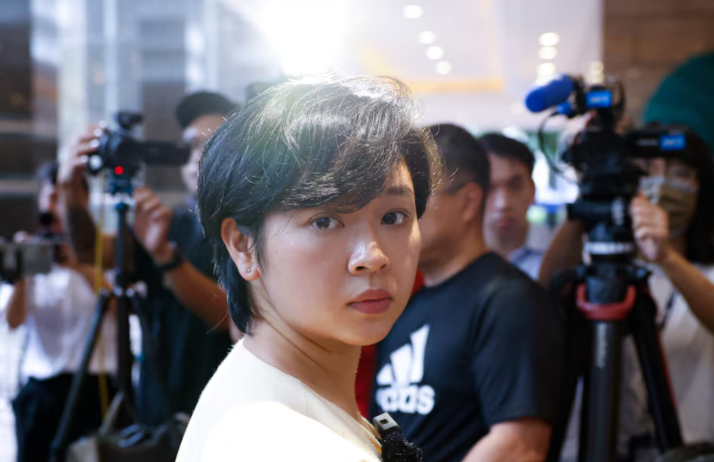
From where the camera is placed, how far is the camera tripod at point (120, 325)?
5.68ft

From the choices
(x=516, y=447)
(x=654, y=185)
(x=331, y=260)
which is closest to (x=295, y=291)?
(x=331, y=260)

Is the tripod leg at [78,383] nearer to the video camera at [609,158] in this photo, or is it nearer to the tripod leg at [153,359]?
the tripod leg at [153,359]

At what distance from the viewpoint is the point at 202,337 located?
75.1 inches

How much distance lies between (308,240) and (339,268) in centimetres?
3

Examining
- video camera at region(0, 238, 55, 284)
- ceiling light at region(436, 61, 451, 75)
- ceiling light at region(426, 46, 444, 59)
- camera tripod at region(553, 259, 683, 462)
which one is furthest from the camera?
ceiling light at region(436, 61, 451, 75)

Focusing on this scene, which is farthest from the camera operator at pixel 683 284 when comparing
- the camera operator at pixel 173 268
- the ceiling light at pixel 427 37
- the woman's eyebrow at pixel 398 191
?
the ceiling light at pixel 427 37

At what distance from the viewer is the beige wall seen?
2.42 m

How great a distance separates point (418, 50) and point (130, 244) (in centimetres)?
175

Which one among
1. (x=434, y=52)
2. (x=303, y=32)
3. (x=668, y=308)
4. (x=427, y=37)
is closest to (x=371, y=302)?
(x=668, y=308)

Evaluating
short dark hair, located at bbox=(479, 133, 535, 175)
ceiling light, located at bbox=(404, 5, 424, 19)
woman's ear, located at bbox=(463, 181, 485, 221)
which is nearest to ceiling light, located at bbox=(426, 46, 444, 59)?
ceiling light, located at bbox=(404, 5, 424, 19)

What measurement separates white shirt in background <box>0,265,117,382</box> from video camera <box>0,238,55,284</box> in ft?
0.51

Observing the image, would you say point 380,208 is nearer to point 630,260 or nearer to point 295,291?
point 295,291

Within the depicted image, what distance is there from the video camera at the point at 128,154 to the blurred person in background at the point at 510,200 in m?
0.76

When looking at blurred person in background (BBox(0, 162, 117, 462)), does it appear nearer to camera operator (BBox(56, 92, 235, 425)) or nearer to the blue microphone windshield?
camera operator (BBox(56, 92, 235, 425))
